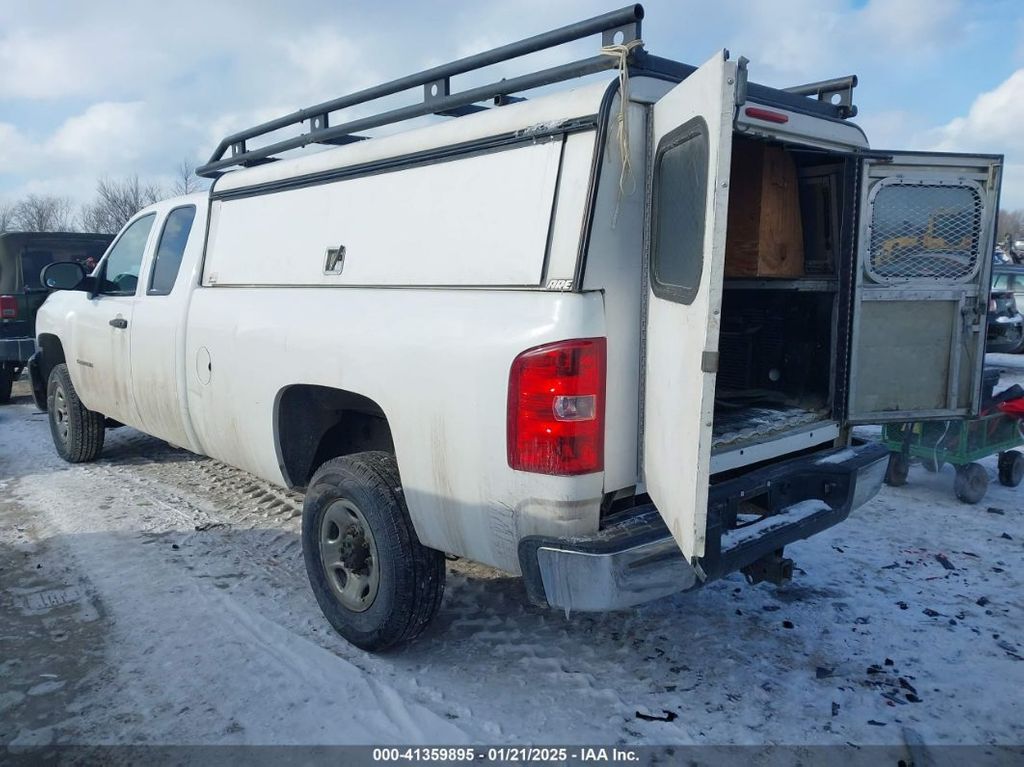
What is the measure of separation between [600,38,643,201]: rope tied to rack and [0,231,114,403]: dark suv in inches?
343

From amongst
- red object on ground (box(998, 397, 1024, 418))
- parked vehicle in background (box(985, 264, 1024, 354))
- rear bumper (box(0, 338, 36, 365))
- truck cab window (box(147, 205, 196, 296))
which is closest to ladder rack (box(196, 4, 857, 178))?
truck cab window (box(147, 205, 196, 296))

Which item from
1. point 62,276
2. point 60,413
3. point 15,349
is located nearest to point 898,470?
point 62,276

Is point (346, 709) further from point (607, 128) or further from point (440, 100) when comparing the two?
point (440, 100)

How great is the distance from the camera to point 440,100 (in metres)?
3.55

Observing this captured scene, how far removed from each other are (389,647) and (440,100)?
2.46 m

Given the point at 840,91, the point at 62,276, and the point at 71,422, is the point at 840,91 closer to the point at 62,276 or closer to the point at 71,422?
the point at 62,276

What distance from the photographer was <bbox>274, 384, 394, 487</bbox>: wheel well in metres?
3.81

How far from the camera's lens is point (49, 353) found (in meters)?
6.80

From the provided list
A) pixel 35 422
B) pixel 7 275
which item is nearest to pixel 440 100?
pixel 35 422

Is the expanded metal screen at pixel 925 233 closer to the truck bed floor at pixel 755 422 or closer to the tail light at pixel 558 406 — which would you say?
the truck bed floor at pixel 755 422

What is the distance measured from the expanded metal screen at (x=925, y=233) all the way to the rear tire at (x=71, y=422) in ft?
19.6

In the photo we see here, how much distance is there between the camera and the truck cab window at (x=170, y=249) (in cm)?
489

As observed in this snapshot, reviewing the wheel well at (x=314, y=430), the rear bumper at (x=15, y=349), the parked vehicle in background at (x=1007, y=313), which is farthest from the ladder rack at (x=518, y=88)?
the parked vehicle in background at (x=1007, y=313)

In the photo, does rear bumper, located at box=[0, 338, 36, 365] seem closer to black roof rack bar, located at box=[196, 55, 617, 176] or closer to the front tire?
black roof rack bar, located at box=[196, 55, 617, 176]
